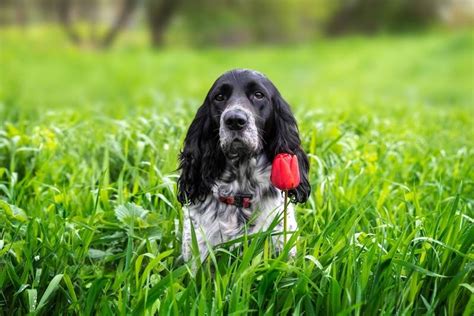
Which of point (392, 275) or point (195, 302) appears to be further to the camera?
point (392, 275)

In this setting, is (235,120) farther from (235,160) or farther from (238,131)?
(235,160)

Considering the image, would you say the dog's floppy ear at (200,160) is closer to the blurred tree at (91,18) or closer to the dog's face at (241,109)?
the dog's face at (241,109)

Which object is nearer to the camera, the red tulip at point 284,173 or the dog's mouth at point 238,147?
the red tulip at point 284,173

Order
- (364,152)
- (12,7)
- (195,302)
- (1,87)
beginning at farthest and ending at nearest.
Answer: (12,7) → (1,87) → (364,152) → (195,302)

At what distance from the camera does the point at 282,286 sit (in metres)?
2.80

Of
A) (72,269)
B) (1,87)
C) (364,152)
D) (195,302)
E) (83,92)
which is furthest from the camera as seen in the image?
(83,92)

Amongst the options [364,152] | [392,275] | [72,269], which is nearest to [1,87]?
[364,152]

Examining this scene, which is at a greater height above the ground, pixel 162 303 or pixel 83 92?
pixel 162 303

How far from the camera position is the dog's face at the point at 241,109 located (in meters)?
3.03

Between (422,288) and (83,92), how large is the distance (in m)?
12.3

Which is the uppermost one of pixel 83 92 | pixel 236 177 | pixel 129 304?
pixel 236 177

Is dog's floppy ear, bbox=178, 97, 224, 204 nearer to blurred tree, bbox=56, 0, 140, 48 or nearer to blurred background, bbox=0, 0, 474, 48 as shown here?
blurred background, bbox=0, 0, 474, 48

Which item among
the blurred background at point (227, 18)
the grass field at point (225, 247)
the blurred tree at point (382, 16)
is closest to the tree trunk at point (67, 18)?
the blurred background at point (227, 18)

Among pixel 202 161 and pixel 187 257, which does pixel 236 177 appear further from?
pixel 187 257
